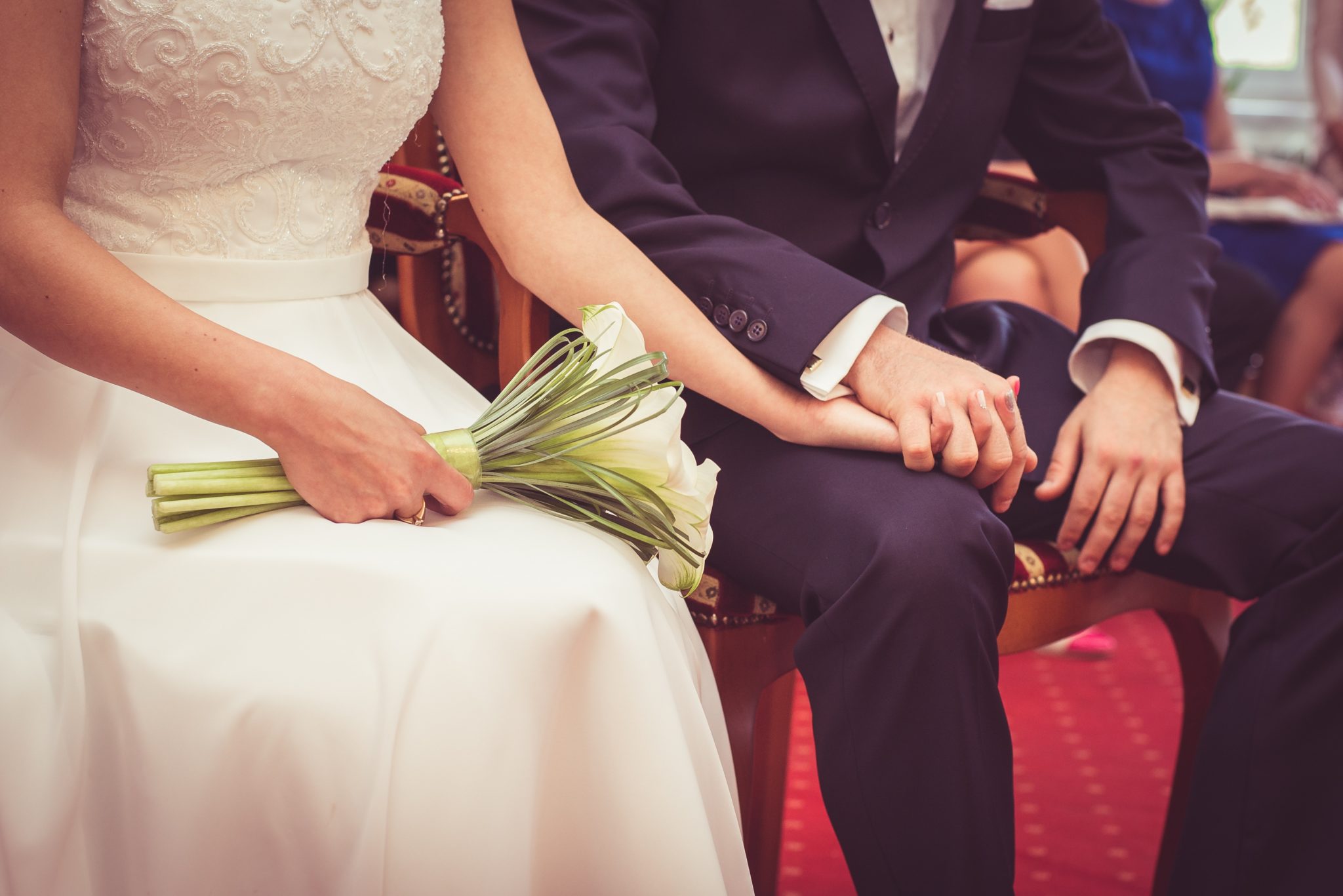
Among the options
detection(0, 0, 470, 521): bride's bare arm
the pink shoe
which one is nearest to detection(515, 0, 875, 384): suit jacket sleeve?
detection(0, 0, 470, 521): bride's bare arm

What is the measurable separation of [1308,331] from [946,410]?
2.71 meters

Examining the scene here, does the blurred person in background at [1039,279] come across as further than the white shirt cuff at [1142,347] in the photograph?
Yes

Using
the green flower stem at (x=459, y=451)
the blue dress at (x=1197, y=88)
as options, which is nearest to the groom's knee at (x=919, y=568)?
the green flower stem at (x=459, y=451)

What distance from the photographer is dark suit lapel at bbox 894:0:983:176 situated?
Result: 1.28 m

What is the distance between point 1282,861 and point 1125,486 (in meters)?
0.41

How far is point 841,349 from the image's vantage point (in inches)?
41.7

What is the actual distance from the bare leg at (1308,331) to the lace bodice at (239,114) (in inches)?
116

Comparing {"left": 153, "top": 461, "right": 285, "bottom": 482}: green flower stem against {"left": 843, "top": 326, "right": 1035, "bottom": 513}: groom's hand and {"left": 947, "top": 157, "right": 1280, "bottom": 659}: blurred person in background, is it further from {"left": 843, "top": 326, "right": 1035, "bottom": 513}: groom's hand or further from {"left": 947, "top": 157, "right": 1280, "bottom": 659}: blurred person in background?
{"left": 947, "top": 157, "right": 1280, "bottom": 659}: blurred person in background

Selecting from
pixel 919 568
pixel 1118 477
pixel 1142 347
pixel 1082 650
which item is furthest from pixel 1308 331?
pixel 919 568

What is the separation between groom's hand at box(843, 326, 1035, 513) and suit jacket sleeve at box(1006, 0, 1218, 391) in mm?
413

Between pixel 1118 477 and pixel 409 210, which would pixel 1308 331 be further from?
pixel 409 210

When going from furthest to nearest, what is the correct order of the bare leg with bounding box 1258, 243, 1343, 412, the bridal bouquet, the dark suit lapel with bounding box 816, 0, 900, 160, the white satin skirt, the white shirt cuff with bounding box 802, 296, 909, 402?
the bare leg with bounding box 1258, 243, 1343, 412 → the dark suit lapel with bounding box 816, 0, 900, 160 → the white shirt cuff with bounding box 802, 296, 909, 402 → the bridal bouquet → the white satin skirt

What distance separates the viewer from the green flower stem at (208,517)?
2.48ft

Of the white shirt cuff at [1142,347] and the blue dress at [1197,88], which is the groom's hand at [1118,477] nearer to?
the white shirt cuff at [1142,347]
